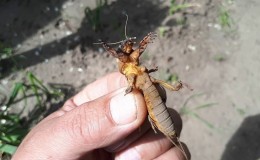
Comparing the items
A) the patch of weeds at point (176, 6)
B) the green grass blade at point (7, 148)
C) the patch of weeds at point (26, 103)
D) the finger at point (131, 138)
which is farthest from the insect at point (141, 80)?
→ the patch of weeds at point (176, 6)

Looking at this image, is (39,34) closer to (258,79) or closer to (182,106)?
(182,106)

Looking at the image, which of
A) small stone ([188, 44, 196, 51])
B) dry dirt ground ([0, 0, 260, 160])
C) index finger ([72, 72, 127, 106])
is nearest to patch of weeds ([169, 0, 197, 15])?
dry dirt ground ([0, 0, 260, 160])

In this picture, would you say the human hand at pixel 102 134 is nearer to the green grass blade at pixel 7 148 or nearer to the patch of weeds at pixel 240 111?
the green grass blade at pixel 7 148

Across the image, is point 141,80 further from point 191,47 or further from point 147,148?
point 191,47

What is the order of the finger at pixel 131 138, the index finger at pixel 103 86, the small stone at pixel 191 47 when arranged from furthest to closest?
the small stone at pixel 191 47 → the index finger at pixel 103 86 → the finger at pixel 131 138

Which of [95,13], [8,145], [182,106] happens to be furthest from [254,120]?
[8,145]

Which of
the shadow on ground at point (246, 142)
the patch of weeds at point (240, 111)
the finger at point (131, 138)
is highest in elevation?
the finger at point (131, 138)
